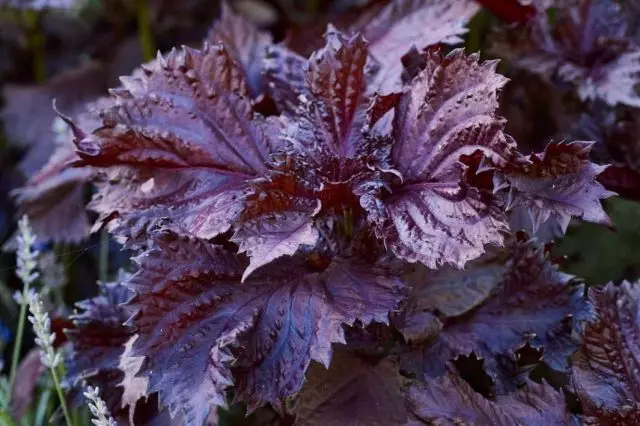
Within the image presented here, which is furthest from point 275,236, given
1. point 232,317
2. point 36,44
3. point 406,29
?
point 36,44

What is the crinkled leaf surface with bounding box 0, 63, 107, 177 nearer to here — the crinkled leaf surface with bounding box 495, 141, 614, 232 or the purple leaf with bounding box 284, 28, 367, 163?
the purple leaf with bounding box 284, 28, 367, 163

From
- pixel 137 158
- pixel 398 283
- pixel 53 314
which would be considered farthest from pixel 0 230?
pixel 398 283

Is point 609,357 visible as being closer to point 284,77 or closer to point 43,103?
point 284,77

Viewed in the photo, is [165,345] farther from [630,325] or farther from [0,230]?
[0,230]

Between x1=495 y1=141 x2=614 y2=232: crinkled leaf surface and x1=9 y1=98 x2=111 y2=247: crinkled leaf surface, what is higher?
x1=9 y1=98 x2=111 y2=247: crinkled leaf surface

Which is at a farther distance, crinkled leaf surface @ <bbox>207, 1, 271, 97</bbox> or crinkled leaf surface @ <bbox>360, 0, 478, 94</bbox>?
crinkled leaf surface @ <bbox>207, 1, 271, 97</bbox>

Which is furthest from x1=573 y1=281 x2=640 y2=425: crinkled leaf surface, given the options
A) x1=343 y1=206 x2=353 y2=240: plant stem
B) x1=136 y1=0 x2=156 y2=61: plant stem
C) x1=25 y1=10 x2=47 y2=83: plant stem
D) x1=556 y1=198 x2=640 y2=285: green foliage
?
x1=25 y1=10 x2=47 y2=83: plant stem
